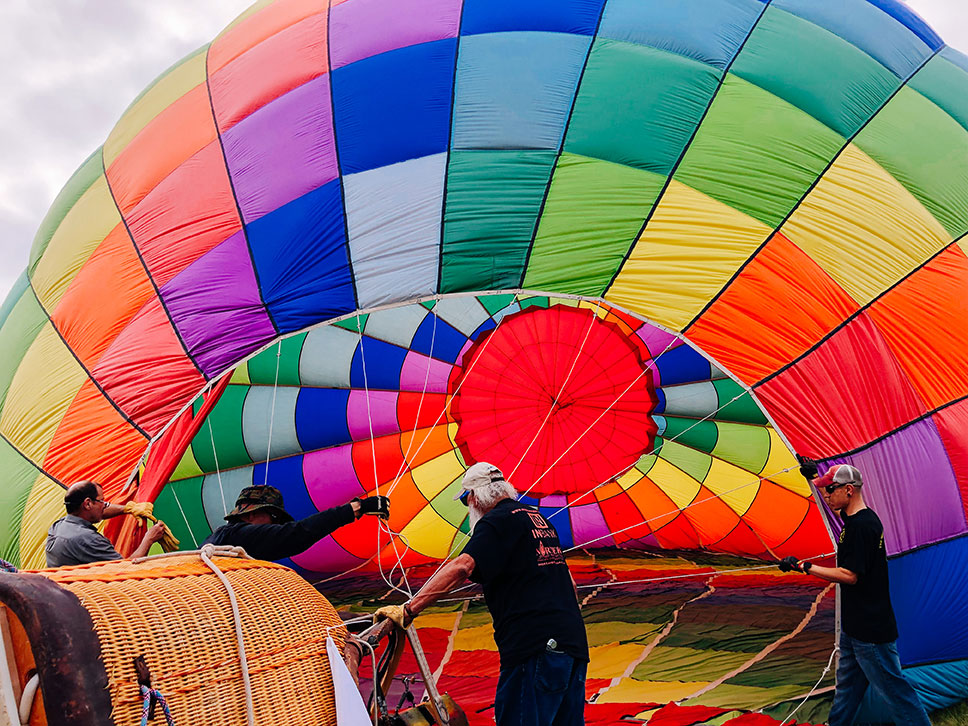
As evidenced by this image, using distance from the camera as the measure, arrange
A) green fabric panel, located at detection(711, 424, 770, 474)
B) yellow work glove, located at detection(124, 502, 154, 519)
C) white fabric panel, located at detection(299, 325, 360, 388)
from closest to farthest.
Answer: yellow work glove, located at detection(124, 502, 154, 519) < white fabric panel, located at detection(299, 325, 360, 388) < green fabric panel, located at detection(711, 424, 770, 474)

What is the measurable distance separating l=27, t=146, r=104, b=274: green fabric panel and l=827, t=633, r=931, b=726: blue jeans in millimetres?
3705

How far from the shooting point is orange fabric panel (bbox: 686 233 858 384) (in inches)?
130

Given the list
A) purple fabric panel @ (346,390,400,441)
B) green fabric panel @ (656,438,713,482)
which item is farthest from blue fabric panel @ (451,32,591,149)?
green fabric panel @ (656,438,713,482)

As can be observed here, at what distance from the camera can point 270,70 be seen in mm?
3930

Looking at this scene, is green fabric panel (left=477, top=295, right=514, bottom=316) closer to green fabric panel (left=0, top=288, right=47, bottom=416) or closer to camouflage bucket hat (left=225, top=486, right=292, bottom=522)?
camouflage bucket hat (left=225, top=486, right=292, bottom=522)

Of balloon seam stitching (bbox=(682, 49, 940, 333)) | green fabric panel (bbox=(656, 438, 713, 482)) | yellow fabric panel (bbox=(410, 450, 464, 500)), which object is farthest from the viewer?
green fabric panel (bbox=(656, 438, 713, 482))

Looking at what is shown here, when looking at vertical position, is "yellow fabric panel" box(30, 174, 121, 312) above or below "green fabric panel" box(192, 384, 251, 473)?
above

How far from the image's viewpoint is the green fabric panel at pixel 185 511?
218 inches

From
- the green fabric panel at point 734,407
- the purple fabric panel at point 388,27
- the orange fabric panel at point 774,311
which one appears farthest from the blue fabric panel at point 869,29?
the green fabric panel at point 734,407

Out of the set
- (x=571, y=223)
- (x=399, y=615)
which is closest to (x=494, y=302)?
(x=571, y=223)

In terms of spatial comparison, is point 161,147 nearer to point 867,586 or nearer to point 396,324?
point 396,324

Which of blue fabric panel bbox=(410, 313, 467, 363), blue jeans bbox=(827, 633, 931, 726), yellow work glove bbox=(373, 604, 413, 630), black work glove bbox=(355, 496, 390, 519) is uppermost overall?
blue fabric panel bbox=(410, 313, 467, 363)

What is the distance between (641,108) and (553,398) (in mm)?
2429

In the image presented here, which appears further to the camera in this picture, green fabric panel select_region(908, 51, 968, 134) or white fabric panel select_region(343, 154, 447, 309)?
green fabric panel select_region(908, 51, 968, 134)
